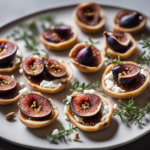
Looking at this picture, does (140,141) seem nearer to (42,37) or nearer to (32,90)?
(32,90)

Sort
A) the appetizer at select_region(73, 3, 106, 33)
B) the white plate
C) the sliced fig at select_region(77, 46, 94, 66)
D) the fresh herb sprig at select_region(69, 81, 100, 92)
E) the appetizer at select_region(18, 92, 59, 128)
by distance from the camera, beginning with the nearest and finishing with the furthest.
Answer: the white plate
the appetizer at select_region(18, 92, 59, 128)
the fresh herb sprig at select_region(69, 81, 100, 92)
the sliced fig at select_region(77, 46, 94, 66)
the appetizer at select_region(73, 3, 106, 33)

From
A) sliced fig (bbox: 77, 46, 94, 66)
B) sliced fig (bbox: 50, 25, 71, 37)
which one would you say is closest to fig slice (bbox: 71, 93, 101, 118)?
sliced fig (bbox: 77, 46, 94, 66)

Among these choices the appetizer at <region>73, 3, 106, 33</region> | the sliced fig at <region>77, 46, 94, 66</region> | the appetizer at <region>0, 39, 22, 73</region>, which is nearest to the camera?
the sliced fig at <region>77, 46, 94, 66</region>

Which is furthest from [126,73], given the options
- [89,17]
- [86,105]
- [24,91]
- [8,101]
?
[8,101]

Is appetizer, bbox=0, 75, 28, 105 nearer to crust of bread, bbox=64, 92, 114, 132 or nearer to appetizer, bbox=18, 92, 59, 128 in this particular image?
appetizer, bbox=18, 92, 59, 128

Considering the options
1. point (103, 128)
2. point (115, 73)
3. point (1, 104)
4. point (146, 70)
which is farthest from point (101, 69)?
point (1, 104)

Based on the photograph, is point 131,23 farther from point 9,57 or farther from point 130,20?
point 9,57

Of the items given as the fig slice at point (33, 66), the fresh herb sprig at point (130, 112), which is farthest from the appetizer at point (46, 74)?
the fresh herb sprig at point (130, 112)
